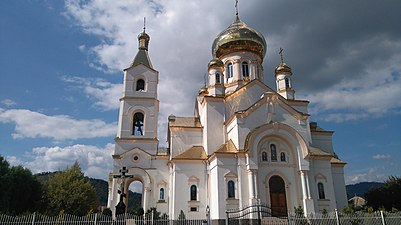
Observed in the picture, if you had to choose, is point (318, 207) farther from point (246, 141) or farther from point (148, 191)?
point (148, 191)

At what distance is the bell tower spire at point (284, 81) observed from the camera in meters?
26.1

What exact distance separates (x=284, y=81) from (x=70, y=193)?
65.6 ft

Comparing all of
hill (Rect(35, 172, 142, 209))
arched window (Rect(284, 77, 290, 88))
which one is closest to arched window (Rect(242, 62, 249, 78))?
arched window (Rect(284, 77, 290, 88))

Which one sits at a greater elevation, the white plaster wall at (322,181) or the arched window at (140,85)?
the arched window at (140,85)

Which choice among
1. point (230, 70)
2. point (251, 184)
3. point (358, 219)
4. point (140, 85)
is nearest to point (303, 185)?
point (251, 184)

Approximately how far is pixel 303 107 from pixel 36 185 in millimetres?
22411

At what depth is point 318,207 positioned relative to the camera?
792 inches

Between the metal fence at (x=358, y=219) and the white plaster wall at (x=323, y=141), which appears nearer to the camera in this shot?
the metal fence at (x=358, y=219)

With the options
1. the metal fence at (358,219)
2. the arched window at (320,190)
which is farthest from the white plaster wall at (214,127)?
the metal fence at (358,219)

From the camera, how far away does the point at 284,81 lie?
1039 inches

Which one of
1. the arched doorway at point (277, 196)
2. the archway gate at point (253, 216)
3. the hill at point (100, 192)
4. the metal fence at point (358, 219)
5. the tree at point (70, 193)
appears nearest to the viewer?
the metal fence at point (358, 219)

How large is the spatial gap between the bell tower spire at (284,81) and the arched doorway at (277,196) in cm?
818

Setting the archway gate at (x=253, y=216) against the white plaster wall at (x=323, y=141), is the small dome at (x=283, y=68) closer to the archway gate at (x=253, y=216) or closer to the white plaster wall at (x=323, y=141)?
the white plaster wall at (x=323, y=141)

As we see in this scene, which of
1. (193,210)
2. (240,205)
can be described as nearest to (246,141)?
(240,205)
